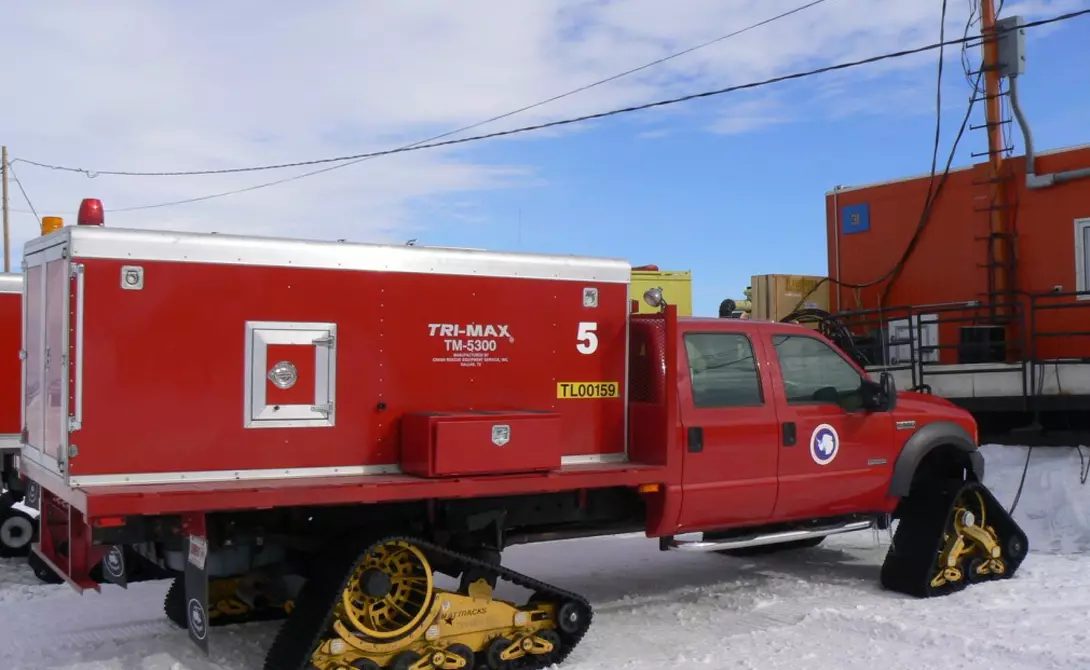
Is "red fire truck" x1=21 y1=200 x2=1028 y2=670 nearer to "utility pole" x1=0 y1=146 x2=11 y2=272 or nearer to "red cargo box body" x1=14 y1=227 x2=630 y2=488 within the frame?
"red cargo box body" x1=14 y1=227 x2=630 y2=488

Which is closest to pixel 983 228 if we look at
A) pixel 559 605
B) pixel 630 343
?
pixel 630 343

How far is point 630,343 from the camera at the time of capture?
678cm

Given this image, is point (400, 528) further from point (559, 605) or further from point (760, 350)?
point (760, 350)

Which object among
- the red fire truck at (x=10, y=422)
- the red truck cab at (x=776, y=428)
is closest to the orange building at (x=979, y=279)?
the red truck cab at (x=776, y=428)

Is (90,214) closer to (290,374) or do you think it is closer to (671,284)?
(290,374)

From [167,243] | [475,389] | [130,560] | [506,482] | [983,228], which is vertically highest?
[983,228]

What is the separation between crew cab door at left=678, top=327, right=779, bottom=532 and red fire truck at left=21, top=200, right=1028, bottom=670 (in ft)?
0.06

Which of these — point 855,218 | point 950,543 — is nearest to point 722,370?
point 950,543

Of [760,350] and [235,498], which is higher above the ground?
Answer: [760,350]

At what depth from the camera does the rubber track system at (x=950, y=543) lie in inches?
305

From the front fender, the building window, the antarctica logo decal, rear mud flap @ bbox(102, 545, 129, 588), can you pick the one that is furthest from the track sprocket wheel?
the building window

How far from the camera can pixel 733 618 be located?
7156 millimetres

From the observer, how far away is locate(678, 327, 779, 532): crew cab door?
6695 mm

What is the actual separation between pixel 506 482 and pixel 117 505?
6.68 feet
